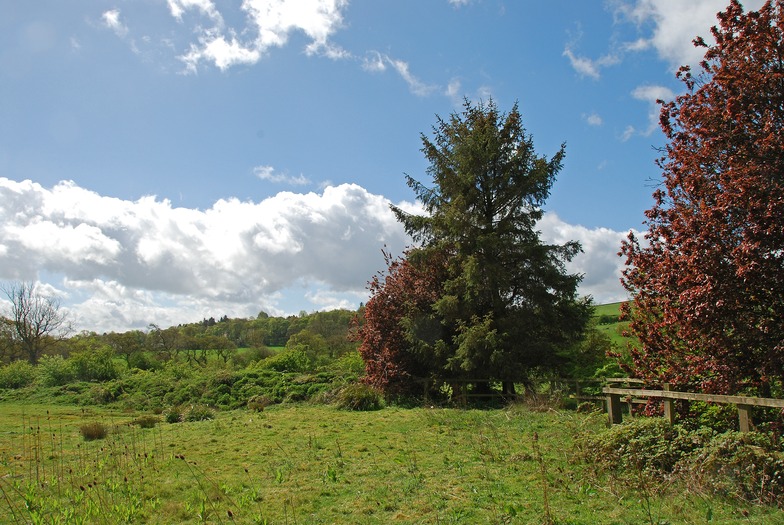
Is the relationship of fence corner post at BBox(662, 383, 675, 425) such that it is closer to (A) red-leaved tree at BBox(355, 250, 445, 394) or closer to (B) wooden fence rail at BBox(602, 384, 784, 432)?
(B) wooden fence rail at BBox(602, 384, 784, 432)

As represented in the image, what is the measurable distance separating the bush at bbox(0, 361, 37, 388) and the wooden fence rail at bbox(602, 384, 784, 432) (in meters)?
44.4

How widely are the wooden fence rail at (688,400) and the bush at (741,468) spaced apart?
0.28m

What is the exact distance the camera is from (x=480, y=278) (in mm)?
19312

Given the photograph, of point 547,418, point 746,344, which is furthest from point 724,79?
point 547,418

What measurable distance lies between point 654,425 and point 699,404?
4.93ft

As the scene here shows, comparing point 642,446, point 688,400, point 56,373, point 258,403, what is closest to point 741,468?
point 642,446

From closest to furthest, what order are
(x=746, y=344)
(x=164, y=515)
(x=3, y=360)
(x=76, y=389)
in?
(x=164, y=515) → (x=746, y=344) → (x=76, y=389) → (x=3, y=360)

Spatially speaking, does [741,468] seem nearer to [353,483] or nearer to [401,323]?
[353,483]

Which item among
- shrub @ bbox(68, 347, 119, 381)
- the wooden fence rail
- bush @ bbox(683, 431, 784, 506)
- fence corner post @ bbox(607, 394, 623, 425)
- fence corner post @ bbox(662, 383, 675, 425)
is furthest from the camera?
shrub @ bbox(68, 347, 119, 381)

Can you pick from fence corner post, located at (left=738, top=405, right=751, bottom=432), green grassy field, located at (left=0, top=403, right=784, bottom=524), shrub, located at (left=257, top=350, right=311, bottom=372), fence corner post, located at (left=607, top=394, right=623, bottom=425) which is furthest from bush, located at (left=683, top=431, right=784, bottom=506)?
shrub, located at (left=257, top=350, right=311, bottom=372)

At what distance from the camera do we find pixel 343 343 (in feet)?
167

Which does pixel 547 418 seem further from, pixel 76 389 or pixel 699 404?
pixel 76 389

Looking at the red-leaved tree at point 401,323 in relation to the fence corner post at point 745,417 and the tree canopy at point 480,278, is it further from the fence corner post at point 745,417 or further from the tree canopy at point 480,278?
the fence corner post at point 745,417

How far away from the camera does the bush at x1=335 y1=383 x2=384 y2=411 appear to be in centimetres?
1983
